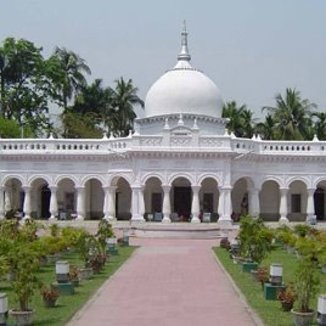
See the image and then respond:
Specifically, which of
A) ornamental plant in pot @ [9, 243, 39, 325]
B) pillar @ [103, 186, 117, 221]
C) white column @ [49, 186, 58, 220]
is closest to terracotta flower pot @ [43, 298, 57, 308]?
ornamental plant in pot @ [9, 243, 39, 325]

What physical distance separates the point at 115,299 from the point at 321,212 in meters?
31.3

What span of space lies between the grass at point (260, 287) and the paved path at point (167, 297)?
0.25m

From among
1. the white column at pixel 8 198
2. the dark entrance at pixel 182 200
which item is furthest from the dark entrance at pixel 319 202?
the white column at pixel 8 198

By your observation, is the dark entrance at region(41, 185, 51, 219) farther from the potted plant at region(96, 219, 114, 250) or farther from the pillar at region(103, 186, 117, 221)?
the potted plant at region(96, 219, 114, 250)

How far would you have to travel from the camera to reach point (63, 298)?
14289mm

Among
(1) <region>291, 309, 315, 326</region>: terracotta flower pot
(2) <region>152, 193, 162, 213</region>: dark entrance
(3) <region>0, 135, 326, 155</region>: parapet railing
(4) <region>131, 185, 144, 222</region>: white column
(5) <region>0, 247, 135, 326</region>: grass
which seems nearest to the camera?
(1) <region>291, 309, 315, 326</region>: terracotta flower pot

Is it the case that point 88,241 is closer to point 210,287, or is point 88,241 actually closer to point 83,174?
point 210,287

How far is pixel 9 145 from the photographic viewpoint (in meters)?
40.9

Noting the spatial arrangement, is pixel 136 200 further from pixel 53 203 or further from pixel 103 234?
pixel 103 234

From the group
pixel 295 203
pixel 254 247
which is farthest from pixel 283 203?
pixel 254 247

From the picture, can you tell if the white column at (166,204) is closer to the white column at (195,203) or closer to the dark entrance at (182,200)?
the white column at (195,203)

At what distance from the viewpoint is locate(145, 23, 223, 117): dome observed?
4228cm

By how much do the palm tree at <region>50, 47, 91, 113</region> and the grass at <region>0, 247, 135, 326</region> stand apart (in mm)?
37187

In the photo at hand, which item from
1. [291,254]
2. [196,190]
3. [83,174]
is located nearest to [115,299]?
[291,254]
